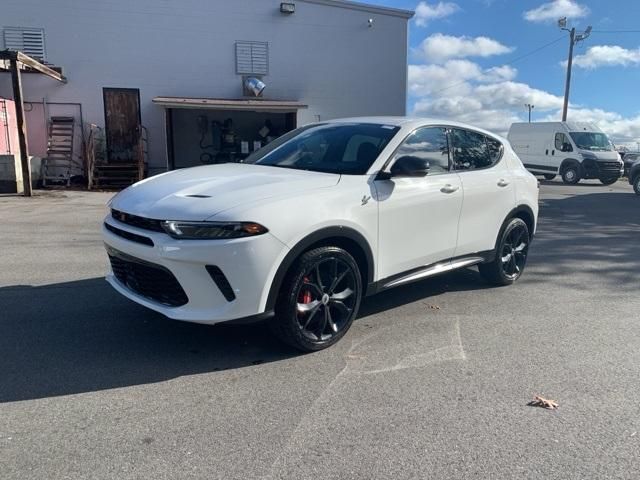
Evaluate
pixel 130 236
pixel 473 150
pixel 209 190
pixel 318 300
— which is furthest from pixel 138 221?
pixel 473 150

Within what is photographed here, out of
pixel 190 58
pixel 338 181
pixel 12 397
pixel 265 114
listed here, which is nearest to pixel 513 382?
pixel 338 181

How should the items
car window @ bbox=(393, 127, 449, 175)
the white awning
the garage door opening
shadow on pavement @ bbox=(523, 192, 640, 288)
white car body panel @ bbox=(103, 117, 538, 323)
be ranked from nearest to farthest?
white car body panel @ bbox=(103, 117, 538, 323)
car window @ bbox=(393, 127, 449, 175)
shadow on pavement @ bbox=(523, 192, 640, 288)
the white awning
the garage door opening

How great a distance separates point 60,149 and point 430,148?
15.7 m

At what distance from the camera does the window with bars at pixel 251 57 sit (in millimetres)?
18203

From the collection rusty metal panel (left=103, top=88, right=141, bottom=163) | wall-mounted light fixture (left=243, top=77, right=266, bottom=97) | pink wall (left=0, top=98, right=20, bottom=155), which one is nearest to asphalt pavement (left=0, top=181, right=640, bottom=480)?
pink wall (left=0, top=98, right=20, bottom=155)

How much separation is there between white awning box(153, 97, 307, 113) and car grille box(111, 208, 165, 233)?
13.6 m

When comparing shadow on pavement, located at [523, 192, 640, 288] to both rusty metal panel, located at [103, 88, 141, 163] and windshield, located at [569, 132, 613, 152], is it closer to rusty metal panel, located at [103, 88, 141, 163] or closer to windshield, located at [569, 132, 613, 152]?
windshield, located at [569, 132, 613, 152]

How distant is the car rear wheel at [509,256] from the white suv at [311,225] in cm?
19

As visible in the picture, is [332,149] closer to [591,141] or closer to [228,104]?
[228,104]

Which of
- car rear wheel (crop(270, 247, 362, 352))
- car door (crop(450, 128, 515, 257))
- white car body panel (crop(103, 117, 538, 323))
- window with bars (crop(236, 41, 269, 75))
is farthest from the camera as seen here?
window with bars (crop(236, 41, 269, 75))

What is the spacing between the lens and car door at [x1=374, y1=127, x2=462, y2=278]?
417 cm

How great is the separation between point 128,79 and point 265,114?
528 cm

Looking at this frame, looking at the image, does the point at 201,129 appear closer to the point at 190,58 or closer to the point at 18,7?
the point at 190,58

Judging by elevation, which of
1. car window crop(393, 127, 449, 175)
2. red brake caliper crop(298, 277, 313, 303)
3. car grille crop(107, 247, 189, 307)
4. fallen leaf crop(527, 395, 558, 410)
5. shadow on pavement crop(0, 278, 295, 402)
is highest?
car window crop(393, 127, 449, 175)
